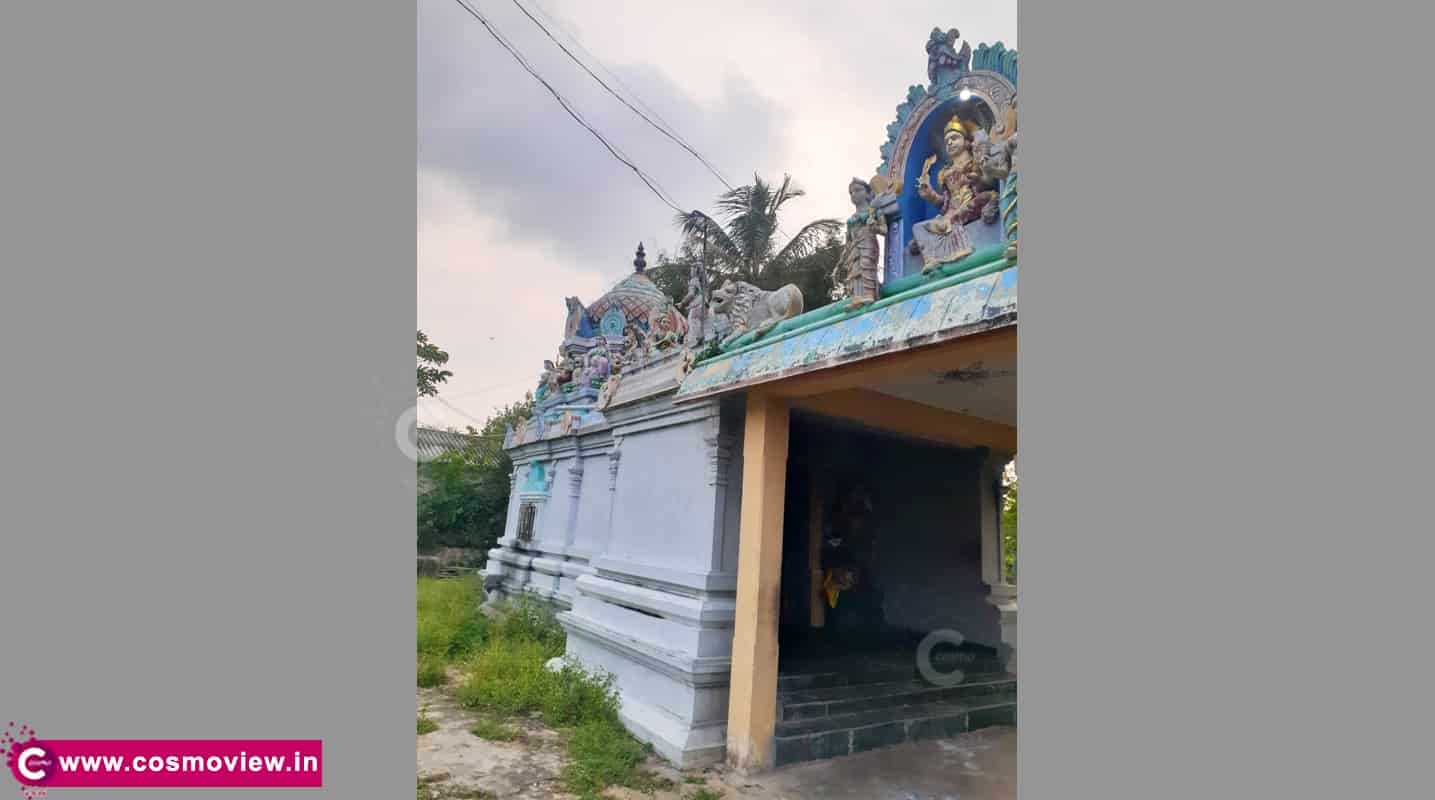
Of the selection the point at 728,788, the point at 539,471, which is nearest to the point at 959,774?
the point at 728,788

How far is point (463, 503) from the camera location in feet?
66.2

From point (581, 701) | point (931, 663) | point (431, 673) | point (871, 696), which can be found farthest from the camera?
point (431, 673)

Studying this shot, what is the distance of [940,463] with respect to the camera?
8.96 meters

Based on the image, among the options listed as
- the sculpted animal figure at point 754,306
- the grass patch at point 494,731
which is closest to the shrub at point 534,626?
the grass patch at point 494,731

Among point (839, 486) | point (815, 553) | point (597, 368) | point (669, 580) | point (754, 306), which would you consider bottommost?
point (669, 580)

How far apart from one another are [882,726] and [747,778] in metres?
1.40

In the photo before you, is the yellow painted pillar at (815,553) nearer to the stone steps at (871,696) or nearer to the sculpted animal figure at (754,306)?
the stone steps at (871,696)

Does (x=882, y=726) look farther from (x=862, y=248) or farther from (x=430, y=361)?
(x=430, y=361)

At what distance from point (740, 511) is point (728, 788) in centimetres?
205

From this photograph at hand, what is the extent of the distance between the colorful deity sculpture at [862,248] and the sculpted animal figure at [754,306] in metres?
0.77

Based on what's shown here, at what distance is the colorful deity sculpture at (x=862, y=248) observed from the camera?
4988 millimetres

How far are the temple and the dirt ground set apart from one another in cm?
22
